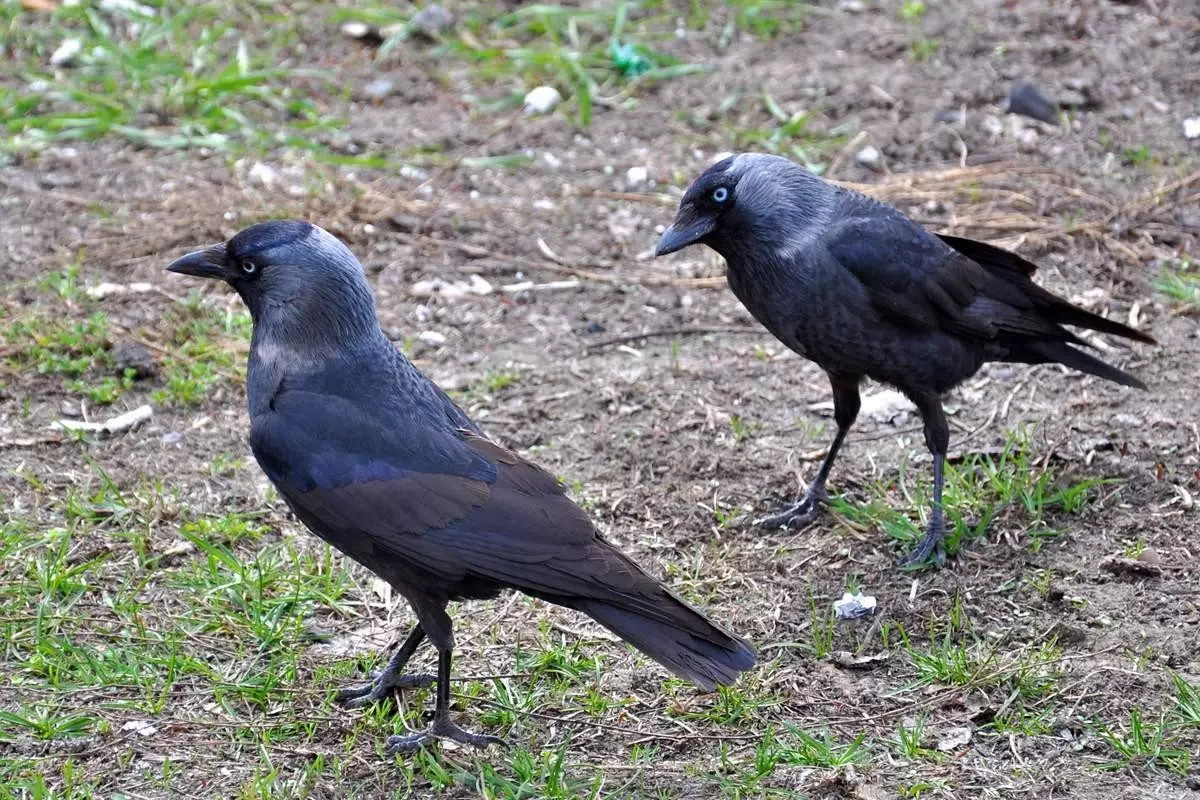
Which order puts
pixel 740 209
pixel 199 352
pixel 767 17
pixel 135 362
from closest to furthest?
pixel 740 209
pixel 135 362
pixel 199 352
pixel 767 17

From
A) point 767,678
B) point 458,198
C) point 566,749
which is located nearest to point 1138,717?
point 767,678

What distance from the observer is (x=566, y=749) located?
4441 millimetres

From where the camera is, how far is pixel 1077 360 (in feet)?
18.9

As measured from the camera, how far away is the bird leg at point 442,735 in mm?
4449

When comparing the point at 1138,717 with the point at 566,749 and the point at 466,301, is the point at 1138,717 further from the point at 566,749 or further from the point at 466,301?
the point at 466,301

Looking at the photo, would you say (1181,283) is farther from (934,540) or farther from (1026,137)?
(934,540)

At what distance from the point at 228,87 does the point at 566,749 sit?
221 inches

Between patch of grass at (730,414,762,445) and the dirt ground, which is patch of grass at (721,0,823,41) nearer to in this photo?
the dirt ground

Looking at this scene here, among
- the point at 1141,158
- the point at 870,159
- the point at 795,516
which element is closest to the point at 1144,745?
the point at 795,516

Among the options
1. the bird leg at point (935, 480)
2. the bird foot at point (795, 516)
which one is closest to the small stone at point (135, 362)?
the bird foot at point (795, 516)

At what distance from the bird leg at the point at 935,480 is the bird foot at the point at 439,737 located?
179 cm

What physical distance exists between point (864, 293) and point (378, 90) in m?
4.55

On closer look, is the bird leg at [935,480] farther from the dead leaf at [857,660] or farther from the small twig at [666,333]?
the small twig at [666,333]

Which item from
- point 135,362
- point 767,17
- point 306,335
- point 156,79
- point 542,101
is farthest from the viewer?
point 767,17
